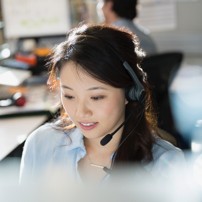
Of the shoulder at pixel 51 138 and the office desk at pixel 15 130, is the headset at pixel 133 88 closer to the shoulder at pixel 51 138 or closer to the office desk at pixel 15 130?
the shoulder at pixel 51 138

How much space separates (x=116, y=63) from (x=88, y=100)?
12cm

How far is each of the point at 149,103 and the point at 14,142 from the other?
1.97ft

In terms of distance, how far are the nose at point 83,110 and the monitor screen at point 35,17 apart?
159 cm

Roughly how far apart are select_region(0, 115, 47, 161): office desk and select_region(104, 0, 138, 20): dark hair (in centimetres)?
91

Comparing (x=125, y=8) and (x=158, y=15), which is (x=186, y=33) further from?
(x=125, y=8)

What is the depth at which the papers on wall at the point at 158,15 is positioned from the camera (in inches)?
112

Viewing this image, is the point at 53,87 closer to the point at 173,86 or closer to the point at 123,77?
the point at 123,77

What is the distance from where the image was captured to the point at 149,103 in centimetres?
125

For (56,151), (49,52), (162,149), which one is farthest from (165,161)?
(49,52)

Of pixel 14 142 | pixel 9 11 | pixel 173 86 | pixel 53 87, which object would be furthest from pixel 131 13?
pixel 53 87

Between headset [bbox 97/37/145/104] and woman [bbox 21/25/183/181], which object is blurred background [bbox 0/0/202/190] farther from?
headset [bbox 97/37/145/104]

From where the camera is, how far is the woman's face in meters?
1.07

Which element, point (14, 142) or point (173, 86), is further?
point (173, 86)

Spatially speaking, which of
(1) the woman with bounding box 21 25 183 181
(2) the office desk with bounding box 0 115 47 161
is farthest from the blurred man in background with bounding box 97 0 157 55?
(1) the woman with bounding box 21 25 183 181
